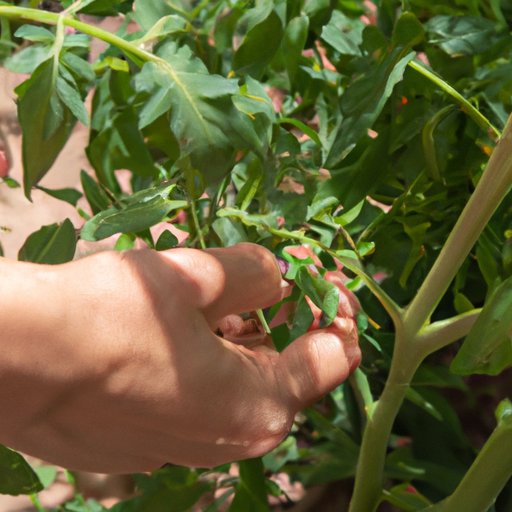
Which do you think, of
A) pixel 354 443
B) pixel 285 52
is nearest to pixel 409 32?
pixel 285 52

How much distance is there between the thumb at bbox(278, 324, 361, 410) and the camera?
0.44m

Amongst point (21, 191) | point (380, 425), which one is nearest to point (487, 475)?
point (380, 425)

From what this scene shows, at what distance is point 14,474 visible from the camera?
19.8 inches

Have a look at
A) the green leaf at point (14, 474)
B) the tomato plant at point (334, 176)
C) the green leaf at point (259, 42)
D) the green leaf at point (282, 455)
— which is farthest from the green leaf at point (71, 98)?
the green leaf at point (282, 455)

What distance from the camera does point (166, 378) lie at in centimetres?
39

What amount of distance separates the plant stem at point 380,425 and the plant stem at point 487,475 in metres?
0.06

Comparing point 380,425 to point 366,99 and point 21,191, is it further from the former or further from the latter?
point 21,191

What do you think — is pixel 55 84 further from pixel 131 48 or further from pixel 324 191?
pixel 324 191

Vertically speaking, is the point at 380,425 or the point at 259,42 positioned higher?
the point at 259,42

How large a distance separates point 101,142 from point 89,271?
25cm

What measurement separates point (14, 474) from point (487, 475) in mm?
283

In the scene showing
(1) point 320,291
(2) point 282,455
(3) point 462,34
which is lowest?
(2) point 282,455

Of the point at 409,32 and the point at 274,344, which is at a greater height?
the point at 409,32

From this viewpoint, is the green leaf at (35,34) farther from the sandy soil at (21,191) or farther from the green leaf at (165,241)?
the sandy soil at (21,191)
